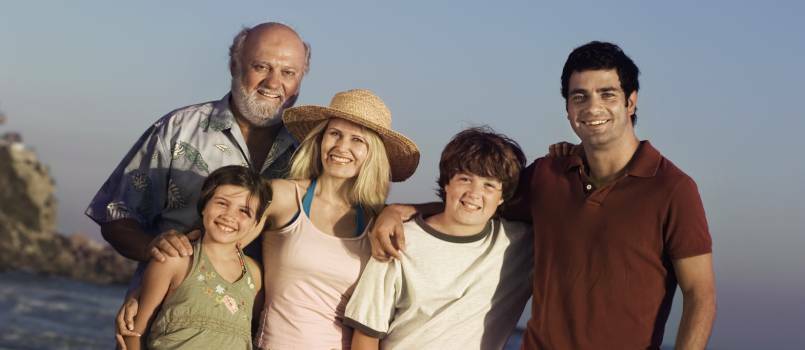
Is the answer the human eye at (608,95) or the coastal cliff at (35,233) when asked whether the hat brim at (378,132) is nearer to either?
the human eye at (608,95)

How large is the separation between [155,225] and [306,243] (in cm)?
149

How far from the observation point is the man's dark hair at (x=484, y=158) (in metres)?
4.32

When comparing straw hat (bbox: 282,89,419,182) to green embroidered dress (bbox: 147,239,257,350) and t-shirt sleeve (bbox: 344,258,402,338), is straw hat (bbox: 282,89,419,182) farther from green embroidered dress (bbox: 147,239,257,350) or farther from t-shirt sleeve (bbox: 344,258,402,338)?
green embroidered dress (bbox: 147,239,257,350)

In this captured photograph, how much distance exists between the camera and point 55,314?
25.8m

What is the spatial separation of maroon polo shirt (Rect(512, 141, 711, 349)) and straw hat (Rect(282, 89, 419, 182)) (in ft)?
3.52

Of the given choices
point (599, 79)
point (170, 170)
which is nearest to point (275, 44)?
point (170, 170)

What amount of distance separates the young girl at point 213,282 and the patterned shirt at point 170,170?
3.12 ft

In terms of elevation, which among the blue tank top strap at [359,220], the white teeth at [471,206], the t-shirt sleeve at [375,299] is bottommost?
the t-shirt sleeve at [375,299]

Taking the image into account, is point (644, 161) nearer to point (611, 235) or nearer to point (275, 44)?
point (611, 235)

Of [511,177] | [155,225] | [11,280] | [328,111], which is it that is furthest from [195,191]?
[11,280]

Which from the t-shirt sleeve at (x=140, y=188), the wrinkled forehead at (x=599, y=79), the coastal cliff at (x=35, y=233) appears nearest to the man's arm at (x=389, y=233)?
the wrinkled forehead at (x=599, y=79)

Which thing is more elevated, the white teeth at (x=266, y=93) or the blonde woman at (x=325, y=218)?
the white teeth at (x=266, y=93)

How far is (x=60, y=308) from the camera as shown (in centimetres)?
2738

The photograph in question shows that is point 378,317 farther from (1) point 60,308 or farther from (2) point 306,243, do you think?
(1) point 60,308
